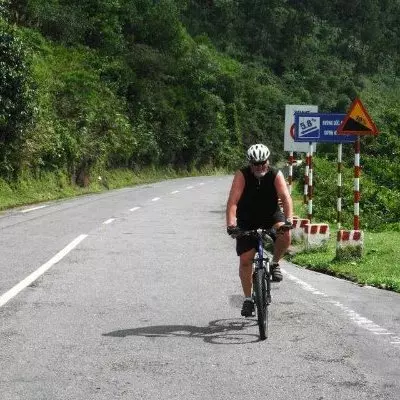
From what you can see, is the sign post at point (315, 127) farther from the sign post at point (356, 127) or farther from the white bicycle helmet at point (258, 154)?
the white bicycle helmet at point (258, 154)

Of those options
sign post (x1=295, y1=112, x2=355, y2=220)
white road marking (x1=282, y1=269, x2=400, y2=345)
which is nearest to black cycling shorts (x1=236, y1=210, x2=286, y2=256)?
white road marking (x1=282, y1=269, x2=400, y2=345)

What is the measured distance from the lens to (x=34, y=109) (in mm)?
27500

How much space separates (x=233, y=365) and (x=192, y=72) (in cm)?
5706

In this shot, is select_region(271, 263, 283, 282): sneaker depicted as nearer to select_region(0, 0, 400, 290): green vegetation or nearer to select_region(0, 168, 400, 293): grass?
select_region(0, 168, 400, 293): grass

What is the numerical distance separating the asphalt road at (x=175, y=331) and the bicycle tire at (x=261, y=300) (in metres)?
0.14

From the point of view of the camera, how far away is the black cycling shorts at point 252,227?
7461mm

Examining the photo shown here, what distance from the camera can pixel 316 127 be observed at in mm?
15867

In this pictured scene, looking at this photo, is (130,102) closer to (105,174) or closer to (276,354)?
(105,174)

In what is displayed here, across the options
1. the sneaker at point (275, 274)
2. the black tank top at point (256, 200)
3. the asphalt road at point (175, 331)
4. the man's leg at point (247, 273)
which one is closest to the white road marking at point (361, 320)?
the asphalt road at point (175, 331)

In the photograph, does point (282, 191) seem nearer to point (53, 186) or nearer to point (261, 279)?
point (261, 279)

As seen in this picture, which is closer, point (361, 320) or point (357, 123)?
point (361, 320)

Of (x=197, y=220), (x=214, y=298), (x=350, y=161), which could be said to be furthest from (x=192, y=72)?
(x=214, y=298)

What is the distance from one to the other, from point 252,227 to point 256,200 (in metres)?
0.29

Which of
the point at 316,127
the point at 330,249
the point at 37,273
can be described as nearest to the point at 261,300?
the point at 37,273
